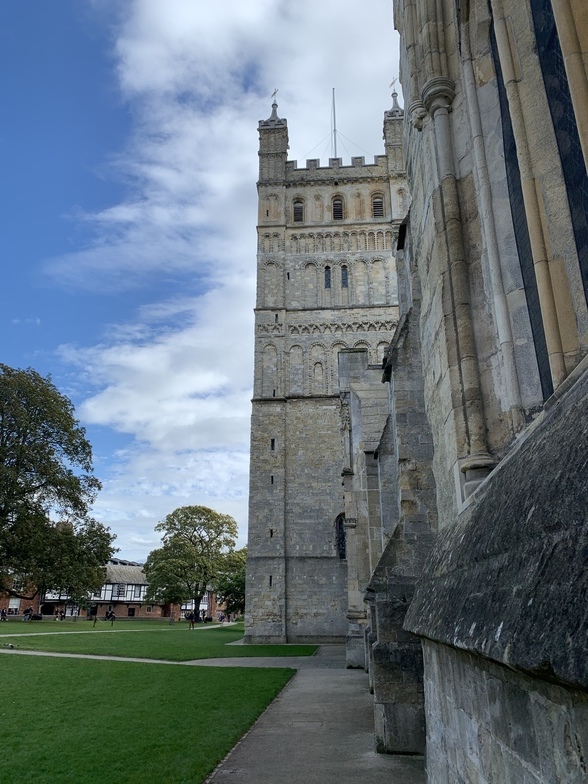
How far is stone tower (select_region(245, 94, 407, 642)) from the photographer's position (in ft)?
92.3

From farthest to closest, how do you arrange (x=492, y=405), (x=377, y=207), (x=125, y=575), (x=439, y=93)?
(x=125, y=575) < (x=377, y=207) < (x=439, y=93) < (x=492, y=405)

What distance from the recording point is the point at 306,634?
27625 millimetres

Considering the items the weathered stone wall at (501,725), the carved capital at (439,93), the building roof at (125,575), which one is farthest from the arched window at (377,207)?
the building roof at (125,575)

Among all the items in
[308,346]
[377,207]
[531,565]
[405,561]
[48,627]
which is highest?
[377,207]

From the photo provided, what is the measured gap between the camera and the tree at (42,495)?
75.3ft

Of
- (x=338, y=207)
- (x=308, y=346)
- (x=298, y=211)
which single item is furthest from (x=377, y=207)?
(x=308, y=346)

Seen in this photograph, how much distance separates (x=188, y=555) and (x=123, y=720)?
41.5m

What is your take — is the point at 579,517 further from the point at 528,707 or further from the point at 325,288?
the point at 325,288

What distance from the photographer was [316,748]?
6883mm

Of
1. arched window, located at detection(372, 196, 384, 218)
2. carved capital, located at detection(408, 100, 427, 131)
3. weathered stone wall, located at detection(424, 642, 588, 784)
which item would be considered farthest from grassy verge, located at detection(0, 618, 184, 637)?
arched window, located at detection(372, 196, 384, 218)

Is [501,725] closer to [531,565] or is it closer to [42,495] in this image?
[531,565]

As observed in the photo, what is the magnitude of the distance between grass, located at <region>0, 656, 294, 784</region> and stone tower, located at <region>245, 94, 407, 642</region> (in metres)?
14.1

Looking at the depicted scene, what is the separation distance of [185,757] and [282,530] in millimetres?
22953

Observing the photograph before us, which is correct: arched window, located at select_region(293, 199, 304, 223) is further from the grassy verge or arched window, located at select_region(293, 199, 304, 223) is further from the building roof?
the building roof
